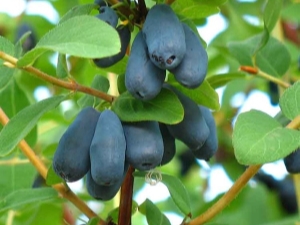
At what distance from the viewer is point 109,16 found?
0.81 meters

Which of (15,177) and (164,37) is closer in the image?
(164,37)

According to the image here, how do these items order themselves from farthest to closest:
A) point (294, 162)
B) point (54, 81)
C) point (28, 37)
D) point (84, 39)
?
point (28, 37)
point (294, 162)
point (54, 81)
point (84, 39)

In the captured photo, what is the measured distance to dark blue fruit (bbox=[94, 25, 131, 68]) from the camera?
32.4 inches

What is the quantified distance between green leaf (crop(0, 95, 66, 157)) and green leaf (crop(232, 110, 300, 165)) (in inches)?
8.6

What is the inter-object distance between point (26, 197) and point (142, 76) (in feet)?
0.91

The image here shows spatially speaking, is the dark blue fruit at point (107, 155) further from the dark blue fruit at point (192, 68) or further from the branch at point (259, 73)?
the branch at point (259, 73)

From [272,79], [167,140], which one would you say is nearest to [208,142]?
[167,140]

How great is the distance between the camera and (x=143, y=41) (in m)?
0.80

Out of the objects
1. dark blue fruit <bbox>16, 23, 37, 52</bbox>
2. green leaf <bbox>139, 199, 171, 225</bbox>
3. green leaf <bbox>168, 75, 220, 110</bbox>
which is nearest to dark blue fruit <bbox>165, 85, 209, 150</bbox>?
green leaf <bbox>168, 75, 220, 110</bbox>

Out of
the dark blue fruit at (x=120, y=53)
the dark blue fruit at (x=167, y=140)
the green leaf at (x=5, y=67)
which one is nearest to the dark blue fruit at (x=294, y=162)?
the dark blue fruit at (x=167, y=140)

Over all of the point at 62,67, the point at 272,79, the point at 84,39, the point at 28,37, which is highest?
the point at 84,39

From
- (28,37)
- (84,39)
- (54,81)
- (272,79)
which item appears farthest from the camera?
(28,37)

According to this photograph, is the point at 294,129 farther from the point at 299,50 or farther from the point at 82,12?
the point at 299,50

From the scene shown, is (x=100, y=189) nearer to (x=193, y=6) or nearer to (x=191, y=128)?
(x=191, y=128)
